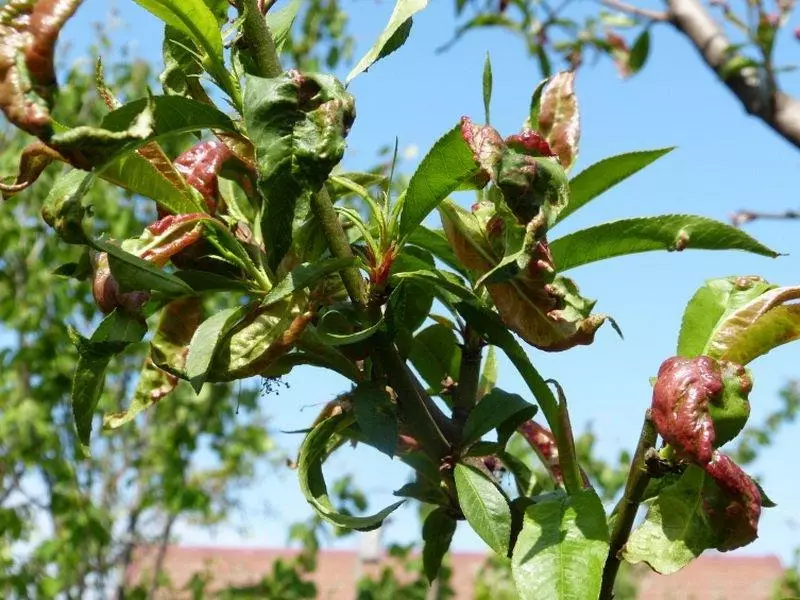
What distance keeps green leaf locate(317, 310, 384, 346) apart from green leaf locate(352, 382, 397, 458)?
0.04 m

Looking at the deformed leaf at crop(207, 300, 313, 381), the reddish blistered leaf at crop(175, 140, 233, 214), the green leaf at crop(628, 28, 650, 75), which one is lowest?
the deformed leaf at crop(207, 300, 313, 381)

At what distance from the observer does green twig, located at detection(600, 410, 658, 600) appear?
26.0 inches

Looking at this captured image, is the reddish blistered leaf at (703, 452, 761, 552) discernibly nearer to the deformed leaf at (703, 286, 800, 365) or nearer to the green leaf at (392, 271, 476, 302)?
the deformed leaf at (703, 286, 800, 365)

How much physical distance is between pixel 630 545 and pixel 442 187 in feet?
Answer: 0.90

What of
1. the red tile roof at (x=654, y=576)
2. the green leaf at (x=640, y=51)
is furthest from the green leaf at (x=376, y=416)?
the red tile roof at (x=654, y=576)

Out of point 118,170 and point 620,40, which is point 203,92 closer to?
point 118,170

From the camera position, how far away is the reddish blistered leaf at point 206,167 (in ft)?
2.44

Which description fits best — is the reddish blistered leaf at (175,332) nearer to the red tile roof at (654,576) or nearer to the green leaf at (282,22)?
the green leaf at (282,22)

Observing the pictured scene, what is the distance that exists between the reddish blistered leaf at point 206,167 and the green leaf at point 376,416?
0.62 ft

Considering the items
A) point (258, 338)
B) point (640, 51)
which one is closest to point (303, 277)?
point (258, 338)

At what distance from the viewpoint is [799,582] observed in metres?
5.78

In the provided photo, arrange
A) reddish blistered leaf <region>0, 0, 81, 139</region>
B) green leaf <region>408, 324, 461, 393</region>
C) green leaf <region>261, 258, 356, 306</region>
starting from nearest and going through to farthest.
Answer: reddish blistered leaf <region>0, 0, 81, 139</region> → green leaf <region>261, 258, 356, 306</region> → green leaf <region>408, 324, 461, 393</region>

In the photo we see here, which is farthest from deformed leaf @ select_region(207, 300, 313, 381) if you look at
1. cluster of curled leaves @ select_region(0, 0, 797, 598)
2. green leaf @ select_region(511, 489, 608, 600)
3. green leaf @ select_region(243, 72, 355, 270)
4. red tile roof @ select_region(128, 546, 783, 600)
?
red tile roof @ select_region(128, 546, 783, 600)

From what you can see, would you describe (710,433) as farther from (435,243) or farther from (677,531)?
(435,243)
